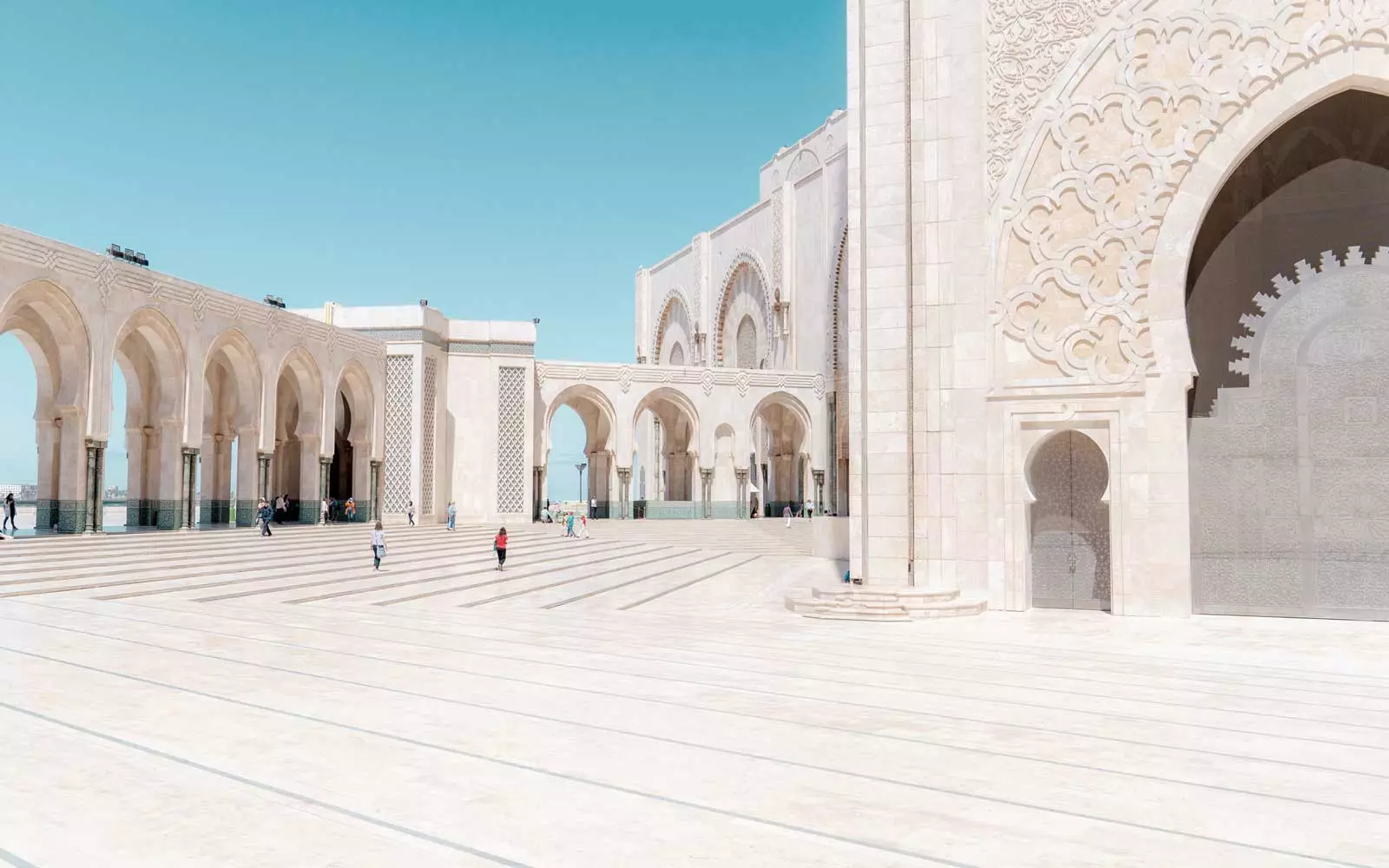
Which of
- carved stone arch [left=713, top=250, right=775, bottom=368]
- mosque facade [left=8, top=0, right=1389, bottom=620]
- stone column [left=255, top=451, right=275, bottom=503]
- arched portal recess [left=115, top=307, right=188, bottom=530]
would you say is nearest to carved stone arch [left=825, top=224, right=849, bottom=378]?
carved stone arch [left=713, top=250, right=775, bottom=368]

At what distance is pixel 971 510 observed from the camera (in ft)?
27.5

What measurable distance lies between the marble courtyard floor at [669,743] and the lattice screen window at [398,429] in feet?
41.5

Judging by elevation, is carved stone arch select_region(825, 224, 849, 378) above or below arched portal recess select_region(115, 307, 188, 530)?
above

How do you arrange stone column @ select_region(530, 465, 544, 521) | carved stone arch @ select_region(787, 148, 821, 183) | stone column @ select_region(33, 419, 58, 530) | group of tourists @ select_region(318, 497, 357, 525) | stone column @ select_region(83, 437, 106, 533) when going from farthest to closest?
carved stone arch @ select_region(787, 148, 821, 183)
stone column @ select_region(530, 465, 544, 521)
group of tourists @ select_region(318, 497, 357, 525)
stone column @ select_region(33, 419, 58, 530)
stone column @ select_region(83, 437, 106, 533)

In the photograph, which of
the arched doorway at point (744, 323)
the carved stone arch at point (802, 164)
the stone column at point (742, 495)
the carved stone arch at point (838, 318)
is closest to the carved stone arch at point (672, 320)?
the arched doorway at point (744, 323)

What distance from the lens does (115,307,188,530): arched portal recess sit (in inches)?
559

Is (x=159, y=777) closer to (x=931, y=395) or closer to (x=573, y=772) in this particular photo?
(x=573, y=772)

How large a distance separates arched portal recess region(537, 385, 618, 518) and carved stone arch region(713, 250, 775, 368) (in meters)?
4.93

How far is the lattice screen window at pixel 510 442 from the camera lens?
20.7 meters

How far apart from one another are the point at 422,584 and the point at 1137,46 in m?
8.06

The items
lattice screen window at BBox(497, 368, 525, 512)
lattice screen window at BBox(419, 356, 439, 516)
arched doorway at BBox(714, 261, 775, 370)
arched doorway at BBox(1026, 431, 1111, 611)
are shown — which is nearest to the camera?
arched doorway at BBox(1026, 431, 1111, 611)

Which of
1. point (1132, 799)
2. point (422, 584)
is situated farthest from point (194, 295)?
point (1132, 799)

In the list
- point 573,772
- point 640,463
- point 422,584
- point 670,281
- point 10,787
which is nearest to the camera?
point 10,787

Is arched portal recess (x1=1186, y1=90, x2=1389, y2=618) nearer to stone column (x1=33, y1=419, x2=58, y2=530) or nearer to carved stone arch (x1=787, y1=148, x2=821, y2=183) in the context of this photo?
stone column (x1=33, y1=419, x2=58, y2=530)
